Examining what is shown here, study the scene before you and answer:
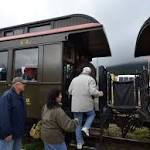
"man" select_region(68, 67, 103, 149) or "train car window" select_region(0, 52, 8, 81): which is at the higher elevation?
"train car window" select_region(0, 52, 8, 81)

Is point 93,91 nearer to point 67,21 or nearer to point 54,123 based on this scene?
point 54,123

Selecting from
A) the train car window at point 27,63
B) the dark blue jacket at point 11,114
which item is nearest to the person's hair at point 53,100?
the dark blue jacket at point 11,114

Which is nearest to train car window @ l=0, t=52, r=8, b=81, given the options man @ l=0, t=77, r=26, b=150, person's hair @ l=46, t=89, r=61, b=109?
man @ l=0, t=77, r=26, b=150

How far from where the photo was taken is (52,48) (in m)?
8.47

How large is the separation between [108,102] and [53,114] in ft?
10.7

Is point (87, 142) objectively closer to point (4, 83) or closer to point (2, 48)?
point (4, 83)

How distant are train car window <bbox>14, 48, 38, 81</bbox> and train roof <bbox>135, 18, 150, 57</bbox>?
102 inches

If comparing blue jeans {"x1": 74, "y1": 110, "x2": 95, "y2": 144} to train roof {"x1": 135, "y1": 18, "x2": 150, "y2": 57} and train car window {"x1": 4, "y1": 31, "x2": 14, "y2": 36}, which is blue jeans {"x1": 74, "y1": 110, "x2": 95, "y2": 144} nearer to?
train roof {"x1": 135, "y1": 18, "x2": 150, "y2": 57}

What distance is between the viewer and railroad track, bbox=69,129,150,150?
7930mm

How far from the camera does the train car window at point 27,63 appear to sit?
8.76 metres

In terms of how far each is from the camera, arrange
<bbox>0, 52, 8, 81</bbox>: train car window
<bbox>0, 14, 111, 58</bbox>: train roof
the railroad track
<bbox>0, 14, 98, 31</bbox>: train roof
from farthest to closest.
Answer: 1. <bbox>0, 52, 8, 81</bbox>: train car window
2. <bbox>0, 14, 98, 31</bbox>: train roof
3. <bbox>0, 14, 111, 58</bbox>: train roof
4. the railroad track

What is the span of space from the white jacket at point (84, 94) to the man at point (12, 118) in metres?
2.03

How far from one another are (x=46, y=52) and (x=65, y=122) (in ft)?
10.8

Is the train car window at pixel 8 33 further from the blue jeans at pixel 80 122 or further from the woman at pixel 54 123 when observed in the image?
the woman at pixel 54 123
